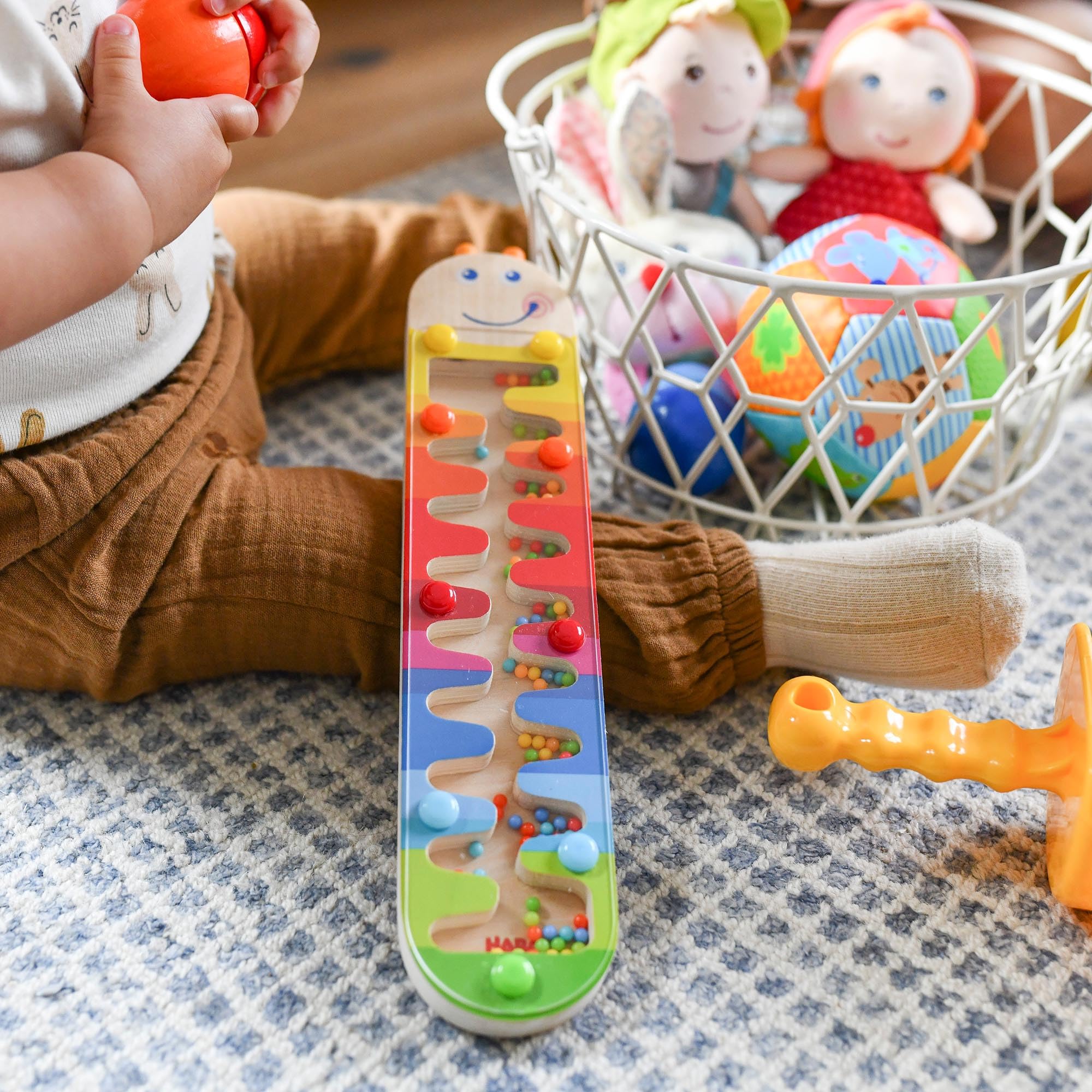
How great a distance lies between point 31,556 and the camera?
556mm

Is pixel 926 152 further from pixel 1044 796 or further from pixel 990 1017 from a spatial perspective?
pixel 990 1017

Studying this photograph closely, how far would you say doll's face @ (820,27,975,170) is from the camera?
0.76 m

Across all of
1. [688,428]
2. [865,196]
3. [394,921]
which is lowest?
[394,921]

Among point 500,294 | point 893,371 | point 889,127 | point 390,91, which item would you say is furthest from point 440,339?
point 390,91

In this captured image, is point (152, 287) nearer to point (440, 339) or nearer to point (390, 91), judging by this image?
point (440, 339)

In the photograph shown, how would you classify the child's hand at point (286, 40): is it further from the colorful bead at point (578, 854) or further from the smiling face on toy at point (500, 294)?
the colorful bead at point (578, 854)

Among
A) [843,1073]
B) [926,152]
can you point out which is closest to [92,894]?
[843,1073]

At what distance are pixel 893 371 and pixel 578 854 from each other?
34cm

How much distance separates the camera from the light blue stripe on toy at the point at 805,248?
68 cm

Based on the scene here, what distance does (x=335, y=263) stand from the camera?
0.79m

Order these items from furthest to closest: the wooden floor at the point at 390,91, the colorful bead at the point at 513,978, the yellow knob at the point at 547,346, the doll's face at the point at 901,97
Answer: the wooden floor at the point at 390,91, the doll's face at the point at 901,97, the yellow knob at the point at 547,346, the colorful bead at the point at 513,978

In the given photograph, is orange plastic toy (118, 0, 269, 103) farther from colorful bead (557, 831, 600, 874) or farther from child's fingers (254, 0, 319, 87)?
colorful bead (557, 831, 600, 874)

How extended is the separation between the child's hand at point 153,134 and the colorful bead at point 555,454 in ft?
0.68

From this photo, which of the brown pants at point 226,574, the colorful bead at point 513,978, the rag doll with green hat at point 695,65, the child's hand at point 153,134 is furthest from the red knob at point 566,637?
the rag doll with green hat at point 695,65
